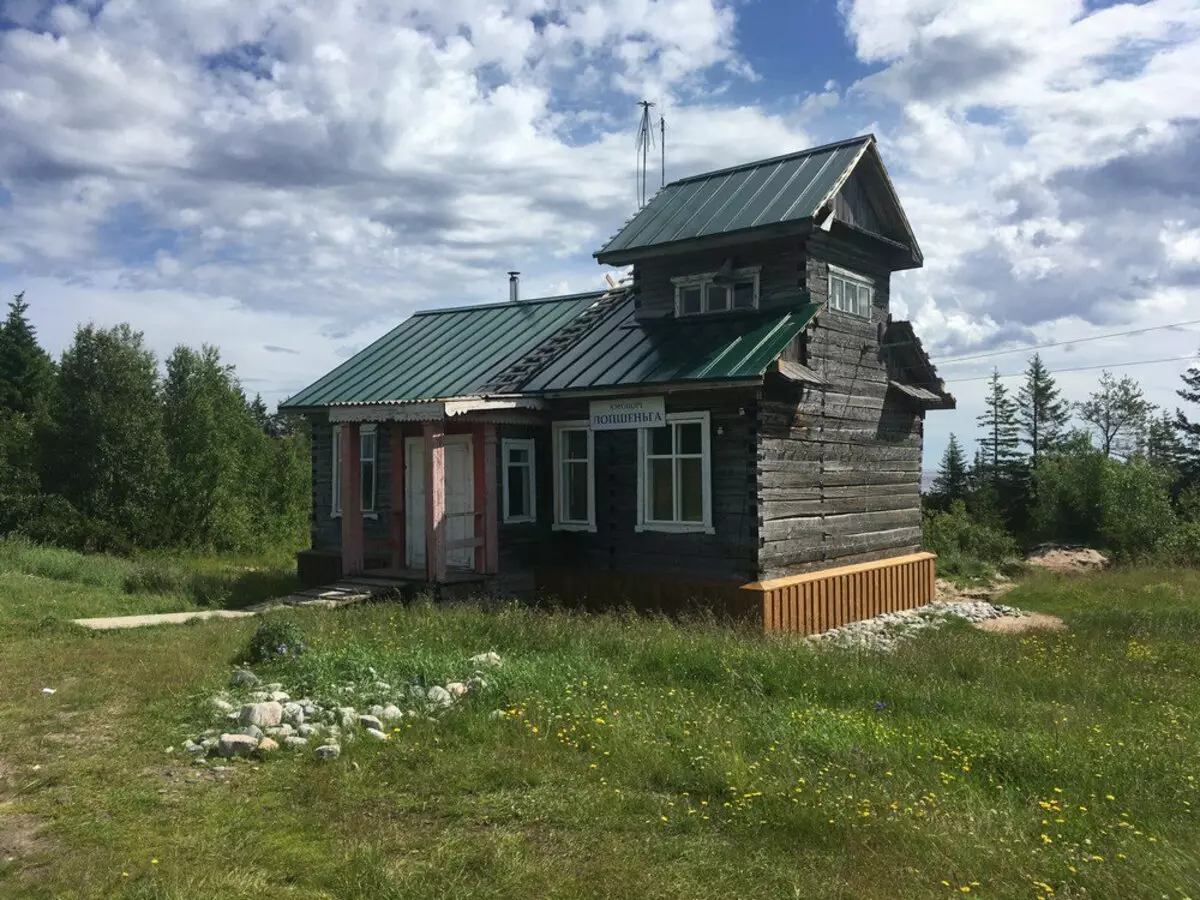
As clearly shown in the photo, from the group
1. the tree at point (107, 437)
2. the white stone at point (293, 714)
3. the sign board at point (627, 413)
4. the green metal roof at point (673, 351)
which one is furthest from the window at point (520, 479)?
the tree at point (107, 437)

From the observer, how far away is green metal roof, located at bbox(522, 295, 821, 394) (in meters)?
13.7

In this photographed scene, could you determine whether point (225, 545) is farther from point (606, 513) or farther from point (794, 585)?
point (794, 585)

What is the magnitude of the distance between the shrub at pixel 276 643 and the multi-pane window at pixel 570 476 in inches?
262

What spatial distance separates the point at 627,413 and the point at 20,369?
38.7 metres

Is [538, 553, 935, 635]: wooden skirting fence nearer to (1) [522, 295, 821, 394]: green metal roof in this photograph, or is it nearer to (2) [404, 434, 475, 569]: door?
(2) [404, 434, 475, 569]: door

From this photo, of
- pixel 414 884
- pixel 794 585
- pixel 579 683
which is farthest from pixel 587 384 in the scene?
pixel 414 884

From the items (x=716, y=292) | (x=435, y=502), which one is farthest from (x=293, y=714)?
(x=716, y=292)

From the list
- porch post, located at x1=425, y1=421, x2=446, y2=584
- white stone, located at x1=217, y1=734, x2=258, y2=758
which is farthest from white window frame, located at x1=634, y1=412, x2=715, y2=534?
white stone, located at x1=217, y1=734, x2=258, y2=758

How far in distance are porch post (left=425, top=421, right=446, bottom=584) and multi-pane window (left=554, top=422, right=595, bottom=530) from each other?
7.51 feet

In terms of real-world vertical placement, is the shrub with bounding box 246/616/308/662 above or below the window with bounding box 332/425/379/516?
below

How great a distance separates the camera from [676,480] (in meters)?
14.7

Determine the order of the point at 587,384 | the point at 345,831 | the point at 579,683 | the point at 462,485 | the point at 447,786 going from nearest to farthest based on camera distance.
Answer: the point at 345,831
the point at 447,786
the point at 579,683
the point at 587,384
the point at 462,485

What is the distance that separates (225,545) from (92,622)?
692 inches

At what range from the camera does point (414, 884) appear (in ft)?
15.8
